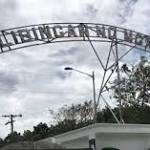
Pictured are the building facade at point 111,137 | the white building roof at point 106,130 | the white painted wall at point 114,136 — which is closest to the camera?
the white building roof at point 106,130

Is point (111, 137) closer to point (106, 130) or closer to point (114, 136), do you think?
point (114, 136)

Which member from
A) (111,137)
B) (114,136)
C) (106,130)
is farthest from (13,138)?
(106,130)

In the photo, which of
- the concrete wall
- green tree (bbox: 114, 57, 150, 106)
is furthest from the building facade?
green tree (bbox: 114, 57, 150, 106)

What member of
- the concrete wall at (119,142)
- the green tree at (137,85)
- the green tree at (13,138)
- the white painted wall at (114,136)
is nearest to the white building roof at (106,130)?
the white painted wall at (114,136)

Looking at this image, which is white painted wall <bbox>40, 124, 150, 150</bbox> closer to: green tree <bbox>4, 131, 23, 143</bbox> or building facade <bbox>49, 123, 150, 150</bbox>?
building facade <bbox>49, 123, 150, 150</bbox>

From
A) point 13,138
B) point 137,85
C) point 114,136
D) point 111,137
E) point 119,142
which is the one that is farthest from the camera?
point 13,138

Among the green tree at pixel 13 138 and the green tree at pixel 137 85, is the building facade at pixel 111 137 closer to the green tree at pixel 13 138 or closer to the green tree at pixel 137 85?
the green tree at pixel 137 85

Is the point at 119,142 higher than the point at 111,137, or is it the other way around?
the point at 111,137

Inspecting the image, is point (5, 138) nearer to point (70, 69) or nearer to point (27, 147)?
point (70, 69)

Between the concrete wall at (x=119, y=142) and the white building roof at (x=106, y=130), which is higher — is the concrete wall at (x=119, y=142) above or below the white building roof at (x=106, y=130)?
below

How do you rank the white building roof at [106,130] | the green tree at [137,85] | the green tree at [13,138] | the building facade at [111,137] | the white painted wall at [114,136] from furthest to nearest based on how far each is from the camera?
the green tree at [13,138] < the green tree at [137,85] < the white painted wall at [114,136] < the building facade at [111,137] < the white building roof at [106,130]

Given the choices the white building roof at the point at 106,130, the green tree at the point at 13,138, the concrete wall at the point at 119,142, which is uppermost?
the green tree at the point at 13,138

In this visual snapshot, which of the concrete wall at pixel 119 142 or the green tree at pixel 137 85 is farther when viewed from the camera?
the green tree at pixel 137 85

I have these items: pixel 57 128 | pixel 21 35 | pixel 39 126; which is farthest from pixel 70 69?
pixel 39 126
